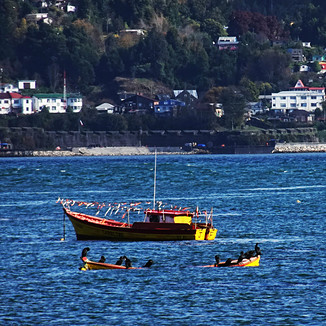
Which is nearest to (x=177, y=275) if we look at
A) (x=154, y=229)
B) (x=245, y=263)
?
(x=245, y=263)

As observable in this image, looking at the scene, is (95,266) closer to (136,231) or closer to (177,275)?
(177,275)

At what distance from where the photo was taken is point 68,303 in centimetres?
5338

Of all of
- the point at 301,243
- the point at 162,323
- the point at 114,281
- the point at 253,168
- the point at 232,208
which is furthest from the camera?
the point at 253,168

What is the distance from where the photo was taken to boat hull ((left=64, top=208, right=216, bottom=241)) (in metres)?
73.1

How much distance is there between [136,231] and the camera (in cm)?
7350

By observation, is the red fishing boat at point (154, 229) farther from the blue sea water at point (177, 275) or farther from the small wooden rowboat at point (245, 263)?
the small wooden rowboat at point (245, 263)

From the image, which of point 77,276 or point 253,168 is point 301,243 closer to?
point 77,276

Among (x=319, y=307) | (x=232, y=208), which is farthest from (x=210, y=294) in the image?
(x=232, y=208)

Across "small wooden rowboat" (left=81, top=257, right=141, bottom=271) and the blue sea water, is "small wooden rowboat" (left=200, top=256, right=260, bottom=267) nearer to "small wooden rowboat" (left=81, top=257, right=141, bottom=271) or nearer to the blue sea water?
the blue sea water

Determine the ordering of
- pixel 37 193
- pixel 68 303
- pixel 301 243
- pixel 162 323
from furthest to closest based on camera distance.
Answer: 1. pixel 37 193
2. pixel 301 243
3. pixel 68 303
4. pixel 162 323

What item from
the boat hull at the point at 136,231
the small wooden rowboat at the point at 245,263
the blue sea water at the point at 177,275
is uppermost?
the boat hull at the point at 136,231

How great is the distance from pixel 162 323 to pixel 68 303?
6.22 meters

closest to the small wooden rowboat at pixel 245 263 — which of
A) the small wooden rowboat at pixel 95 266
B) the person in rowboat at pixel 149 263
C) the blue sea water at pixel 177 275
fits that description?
the blue sea water at pixel 177 275

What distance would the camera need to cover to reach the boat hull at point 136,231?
240ft
